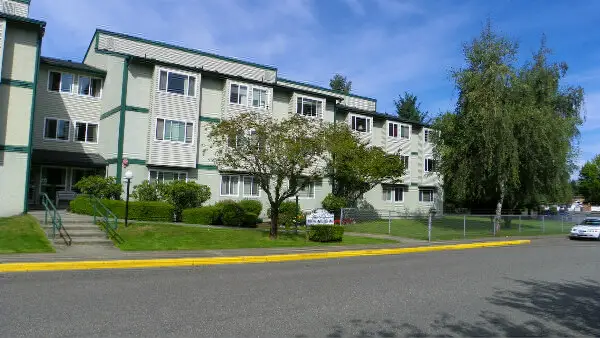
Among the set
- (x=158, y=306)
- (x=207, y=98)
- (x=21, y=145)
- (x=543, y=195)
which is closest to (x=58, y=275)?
(x=158, y=306)

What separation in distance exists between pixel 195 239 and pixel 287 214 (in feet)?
30.7

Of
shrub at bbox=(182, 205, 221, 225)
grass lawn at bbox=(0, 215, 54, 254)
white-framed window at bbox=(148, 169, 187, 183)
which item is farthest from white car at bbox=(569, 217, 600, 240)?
grass lawn at bbox=(0, 215, 54, 254)

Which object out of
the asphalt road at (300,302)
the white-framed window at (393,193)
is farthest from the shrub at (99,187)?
the white-framed window at (393,193)

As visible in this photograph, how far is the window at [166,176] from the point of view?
86.9 ft

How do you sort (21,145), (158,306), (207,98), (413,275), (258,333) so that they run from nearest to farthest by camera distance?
(258,333)
(158,306)
(413,275)
(21,145)
(207,98)

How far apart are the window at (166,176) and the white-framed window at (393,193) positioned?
19.4 meters

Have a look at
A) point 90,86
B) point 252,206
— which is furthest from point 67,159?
point 252,206

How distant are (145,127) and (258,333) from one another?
893 inches

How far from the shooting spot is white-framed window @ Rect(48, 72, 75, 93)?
26516mm

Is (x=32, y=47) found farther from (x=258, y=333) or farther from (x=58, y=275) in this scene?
(x=258, y=333)

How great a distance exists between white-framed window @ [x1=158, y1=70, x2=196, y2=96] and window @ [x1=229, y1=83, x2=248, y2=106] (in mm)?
2601

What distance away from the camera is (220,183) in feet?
94.6

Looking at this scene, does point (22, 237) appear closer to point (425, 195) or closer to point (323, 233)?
point (323, 233)

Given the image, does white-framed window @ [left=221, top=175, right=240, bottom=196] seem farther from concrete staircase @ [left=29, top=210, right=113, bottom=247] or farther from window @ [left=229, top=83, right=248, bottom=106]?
concrete staircase @ [left=29, top=210, right=113, bottom=247]
